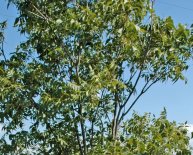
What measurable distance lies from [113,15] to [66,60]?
91.0 inches

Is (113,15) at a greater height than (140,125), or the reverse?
(113,15)

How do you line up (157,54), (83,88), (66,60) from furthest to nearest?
(66,60) < (157,54) < (83,88)

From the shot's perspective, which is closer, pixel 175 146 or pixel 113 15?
pixel 113 15

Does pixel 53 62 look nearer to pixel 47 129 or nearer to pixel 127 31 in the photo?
pixel 47 129

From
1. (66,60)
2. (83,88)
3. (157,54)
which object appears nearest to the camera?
(83,88)

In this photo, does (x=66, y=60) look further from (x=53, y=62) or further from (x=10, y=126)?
(x=10, y=126)

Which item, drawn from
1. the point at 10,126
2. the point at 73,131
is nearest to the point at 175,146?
the point at 73,131

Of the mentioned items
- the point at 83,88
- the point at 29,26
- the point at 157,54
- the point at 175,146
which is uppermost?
the point at 29,26

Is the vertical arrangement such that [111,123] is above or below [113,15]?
below

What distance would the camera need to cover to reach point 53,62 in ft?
43.0

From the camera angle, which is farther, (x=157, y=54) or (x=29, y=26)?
(x=29, y=26)

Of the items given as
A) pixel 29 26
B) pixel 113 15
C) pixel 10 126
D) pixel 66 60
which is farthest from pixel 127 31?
pixel 10 126

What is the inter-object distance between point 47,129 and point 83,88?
2.29 metres

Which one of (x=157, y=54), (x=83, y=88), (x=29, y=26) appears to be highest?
(x=29, y=26)
